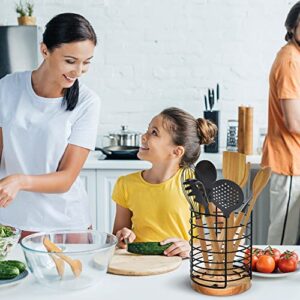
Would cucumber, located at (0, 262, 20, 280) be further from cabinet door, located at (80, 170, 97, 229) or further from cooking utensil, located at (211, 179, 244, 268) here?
cabinet door, located at (80, 170, 97, 229)

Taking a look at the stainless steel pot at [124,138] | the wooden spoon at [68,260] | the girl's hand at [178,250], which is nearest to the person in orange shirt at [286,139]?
the stainless steel pot at [124,138]

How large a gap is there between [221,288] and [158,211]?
2.28 ft

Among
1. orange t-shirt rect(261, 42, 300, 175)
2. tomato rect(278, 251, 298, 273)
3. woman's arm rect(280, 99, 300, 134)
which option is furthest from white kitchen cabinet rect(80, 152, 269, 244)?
tomato rect(278, 251, 298, 273)

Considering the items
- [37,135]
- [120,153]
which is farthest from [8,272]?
[120,153]

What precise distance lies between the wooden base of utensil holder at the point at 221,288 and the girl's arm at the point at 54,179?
64 centimetres

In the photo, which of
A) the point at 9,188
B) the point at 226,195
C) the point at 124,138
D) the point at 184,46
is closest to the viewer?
the point at 226,195

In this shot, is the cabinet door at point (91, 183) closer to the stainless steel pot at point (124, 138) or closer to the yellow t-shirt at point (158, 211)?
the stainless steel pot at point (124, 138)

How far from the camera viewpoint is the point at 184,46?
13.2ft

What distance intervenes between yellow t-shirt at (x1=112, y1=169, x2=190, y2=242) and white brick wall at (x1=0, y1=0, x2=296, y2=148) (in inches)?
74.3

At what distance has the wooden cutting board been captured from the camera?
167 centimetres

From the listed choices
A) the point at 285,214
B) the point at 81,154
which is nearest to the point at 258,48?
the point at 285,214

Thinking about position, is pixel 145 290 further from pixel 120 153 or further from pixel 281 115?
pixel 120 153

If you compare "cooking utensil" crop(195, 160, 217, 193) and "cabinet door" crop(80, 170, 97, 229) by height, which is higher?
"cooking utensil" crop(195, 160, 217, 193)

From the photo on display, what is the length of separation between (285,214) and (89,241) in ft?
5.22
